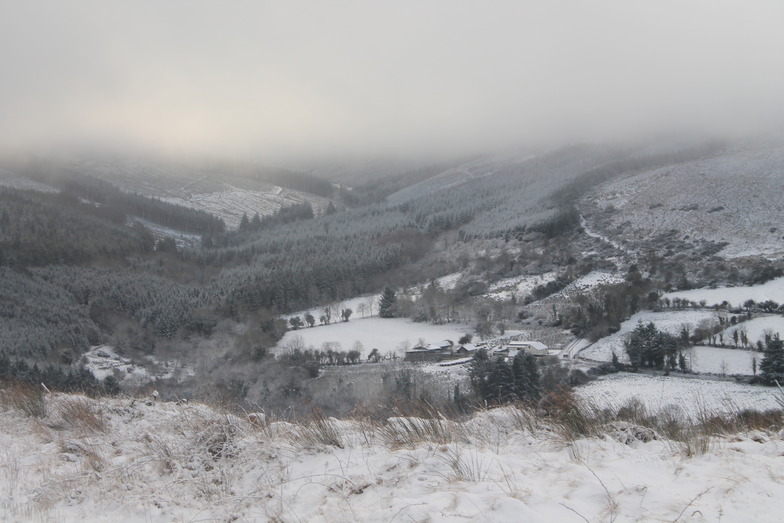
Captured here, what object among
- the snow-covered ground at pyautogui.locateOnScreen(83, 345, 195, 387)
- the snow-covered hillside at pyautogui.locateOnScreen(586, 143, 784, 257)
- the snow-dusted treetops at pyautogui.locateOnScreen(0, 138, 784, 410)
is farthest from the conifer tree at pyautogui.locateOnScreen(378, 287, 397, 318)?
the snow-covered hillside at pyautogui.locateOnScreen(586, 143, 784, 257)

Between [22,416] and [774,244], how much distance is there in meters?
107

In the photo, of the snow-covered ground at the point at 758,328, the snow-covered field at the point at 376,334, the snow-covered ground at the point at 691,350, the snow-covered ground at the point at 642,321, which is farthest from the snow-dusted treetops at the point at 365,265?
the snow-covered ground at the point at 758,328

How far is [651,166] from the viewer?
15175 centimetres

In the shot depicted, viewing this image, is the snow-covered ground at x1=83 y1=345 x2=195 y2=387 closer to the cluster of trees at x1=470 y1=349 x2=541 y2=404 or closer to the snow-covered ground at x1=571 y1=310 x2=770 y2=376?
the cluster of trees at x1=470 y1=349 x2=541 y2=404

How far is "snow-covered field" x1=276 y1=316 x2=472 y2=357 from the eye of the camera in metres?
71.4

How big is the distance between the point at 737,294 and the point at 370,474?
7973 cm

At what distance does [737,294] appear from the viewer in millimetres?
70375

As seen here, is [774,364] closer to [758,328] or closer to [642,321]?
[758,328]

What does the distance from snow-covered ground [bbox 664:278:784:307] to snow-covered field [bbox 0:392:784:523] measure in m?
73.1

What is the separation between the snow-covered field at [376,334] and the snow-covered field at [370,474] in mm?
60401

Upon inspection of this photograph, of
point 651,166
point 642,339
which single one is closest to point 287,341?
point 642,339

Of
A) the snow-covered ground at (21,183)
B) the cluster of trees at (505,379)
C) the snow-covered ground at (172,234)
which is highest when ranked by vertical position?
the snow-covered ground at (21,183)

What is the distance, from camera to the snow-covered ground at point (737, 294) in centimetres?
6744

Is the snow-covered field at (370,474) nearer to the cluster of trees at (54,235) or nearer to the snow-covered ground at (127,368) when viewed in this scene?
the snow-covered ground at (127,368)
